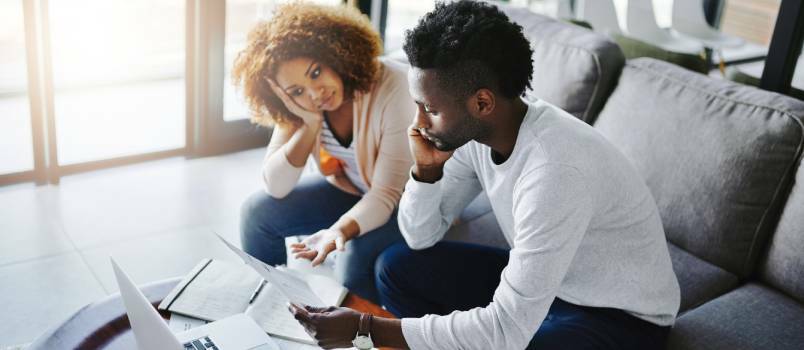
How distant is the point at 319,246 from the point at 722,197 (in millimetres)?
927

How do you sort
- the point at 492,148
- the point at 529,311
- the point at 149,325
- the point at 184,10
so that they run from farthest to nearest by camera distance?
the point at 184,10 → the point at 492,148 → the point at 529,311 → the point at 149,325

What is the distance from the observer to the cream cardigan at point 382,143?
1874 mm

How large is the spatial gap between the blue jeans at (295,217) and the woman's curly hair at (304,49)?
0.24 meters

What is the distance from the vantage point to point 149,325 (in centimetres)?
114

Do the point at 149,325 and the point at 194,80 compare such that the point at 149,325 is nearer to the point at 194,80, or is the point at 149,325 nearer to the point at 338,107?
the point at 338,107

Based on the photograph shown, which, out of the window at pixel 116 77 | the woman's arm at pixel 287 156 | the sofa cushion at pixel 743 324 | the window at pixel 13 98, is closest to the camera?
the sofa cushion at pixel 743 324

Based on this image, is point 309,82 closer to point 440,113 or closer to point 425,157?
point 425,157

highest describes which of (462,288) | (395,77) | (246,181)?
(395,77)

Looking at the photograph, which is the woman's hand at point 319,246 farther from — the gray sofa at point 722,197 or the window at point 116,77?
the window at point 116,77

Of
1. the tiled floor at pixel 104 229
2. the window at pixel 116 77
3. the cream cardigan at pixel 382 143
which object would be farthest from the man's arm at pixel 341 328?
the window at pixel 116 77

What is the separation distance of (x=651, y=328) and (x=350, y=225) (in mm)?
722

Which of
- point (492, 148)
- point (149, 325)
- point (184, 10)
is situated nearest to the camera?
point (149, 325)

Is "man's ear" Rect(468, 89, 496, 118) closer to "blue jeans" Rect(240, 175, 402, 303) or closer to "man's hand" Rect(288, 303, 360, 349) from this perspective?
"man's hand" Rect(288, 303, 360, 349)

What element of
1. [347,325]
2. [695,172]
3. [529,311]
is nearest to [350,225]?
[347,325]
